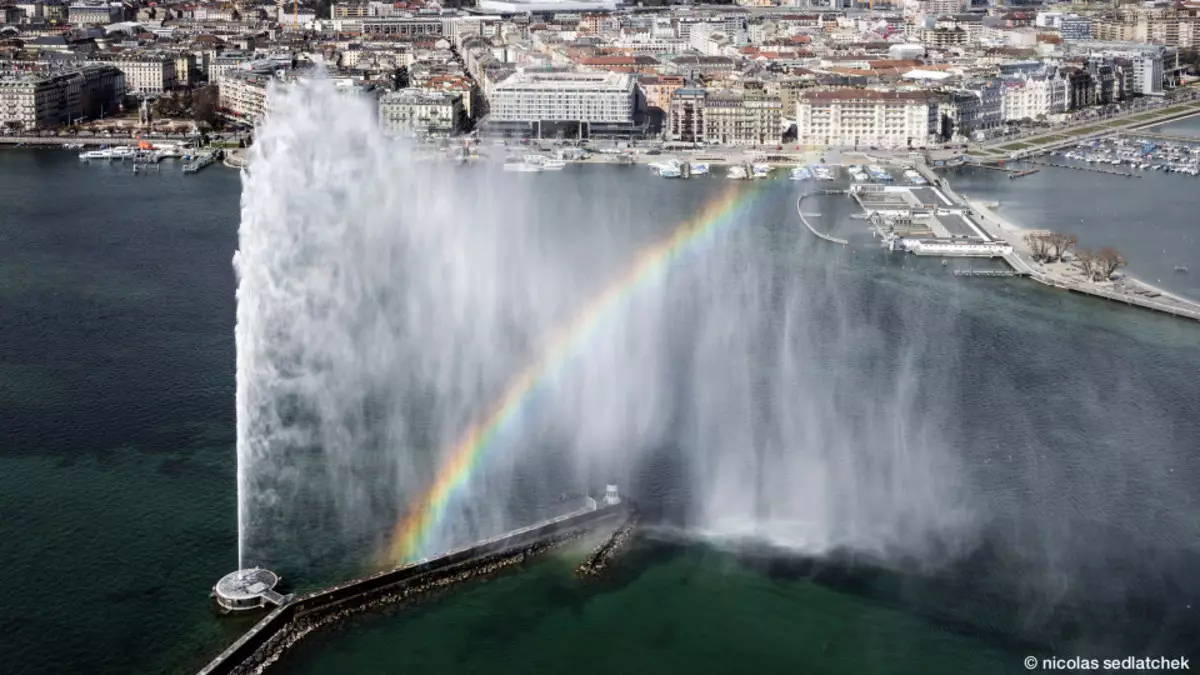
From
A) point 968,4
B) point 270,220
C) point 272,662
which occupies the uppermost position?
point 968,4

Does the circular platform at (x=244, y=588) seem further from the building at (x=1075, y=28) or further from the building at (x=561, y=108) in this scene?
the building at (x=1075, y=28)

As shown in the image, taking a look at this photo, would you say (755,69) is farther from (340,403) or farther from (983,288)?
(340,403)

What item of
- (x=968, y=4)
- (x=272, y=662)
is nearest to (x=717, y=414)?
(x=272, y=662)

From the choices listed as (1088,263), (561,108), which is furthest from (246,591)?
(561,108)

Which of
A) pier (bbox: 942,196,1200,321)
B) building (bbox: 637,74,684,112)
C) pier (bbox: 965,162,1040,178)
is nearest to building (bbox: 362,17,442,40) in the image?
building (bbox: 637,74,684,112)

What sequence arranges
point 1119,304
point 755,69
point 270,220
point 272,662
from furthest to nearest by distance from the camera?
1. point 755,69
2. point 1119,304
3. point 270,220
4. point 272,662

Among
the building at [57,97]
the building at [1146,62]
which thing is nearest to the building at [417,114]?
the building at [57,97]

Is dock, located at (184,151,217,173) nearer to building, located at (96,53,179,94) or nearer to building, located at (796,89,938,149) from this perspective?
building, located at (96,53,179,94)
